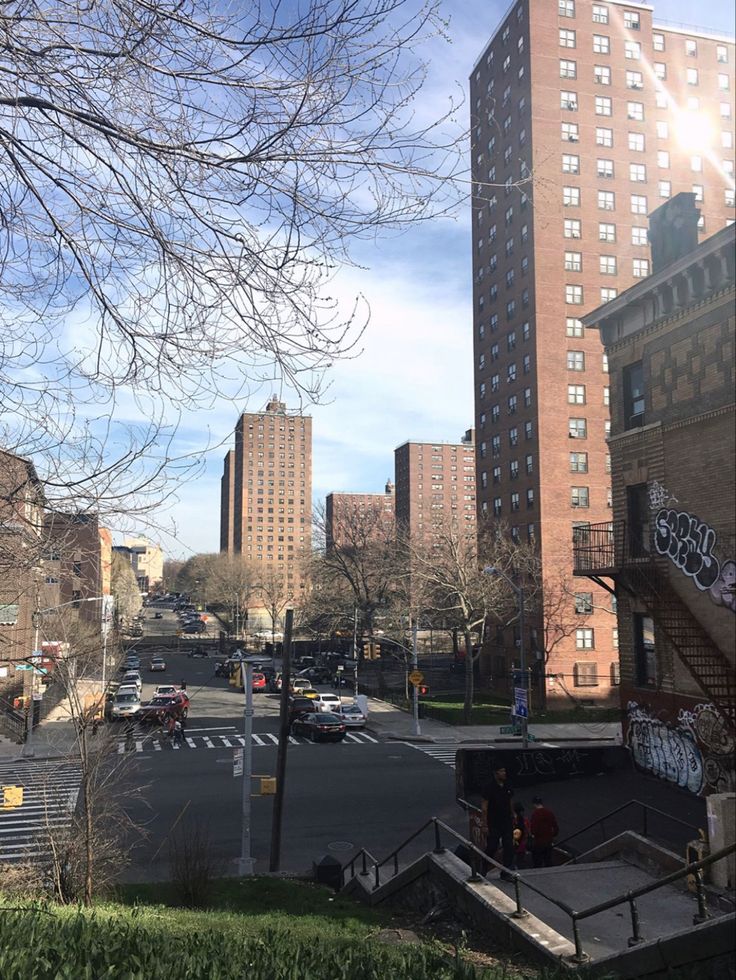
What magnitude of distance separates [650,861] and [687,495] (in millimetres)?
8514

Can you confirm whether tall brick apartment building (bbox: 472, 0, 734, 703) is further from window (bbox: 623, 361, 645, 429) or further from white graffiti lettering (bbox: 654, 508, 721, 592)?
white graffiti lettering (bbox: 654, 508, 721, 592)

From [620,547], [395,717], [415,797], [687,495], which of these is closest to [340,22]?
[687,495]

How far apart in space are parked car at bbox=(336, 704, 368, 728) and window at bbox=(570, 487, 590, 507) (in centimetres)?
2033

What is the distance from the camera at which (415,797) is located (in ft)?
73.3

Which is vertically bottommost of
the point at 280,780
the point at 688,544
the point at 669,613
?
the point at 280,780

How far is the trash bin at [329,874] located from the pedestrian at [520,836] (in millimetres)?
3463

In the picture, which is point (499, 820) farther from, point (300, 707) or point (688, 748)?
point (300, 707)

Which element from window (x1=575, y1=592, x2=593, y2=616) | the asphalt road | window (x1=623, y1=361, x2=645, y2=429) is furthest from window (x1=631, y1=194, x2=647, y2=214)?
the asphalt road

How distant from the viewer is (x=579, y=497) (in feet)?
163

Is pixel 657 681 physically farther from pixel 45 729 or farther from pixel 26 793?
pixel 45 729

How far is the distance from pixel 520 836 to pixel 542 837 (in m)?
0.68

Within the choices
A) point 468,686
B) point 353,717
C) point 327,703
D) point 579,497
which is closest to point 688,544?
point 468,686

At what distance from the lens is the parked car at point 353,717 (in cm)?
3831

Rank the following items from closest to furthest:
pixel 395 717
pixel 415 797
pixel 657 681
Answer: pixel 657 681 < pixel 415 797 < pixel 395 717
